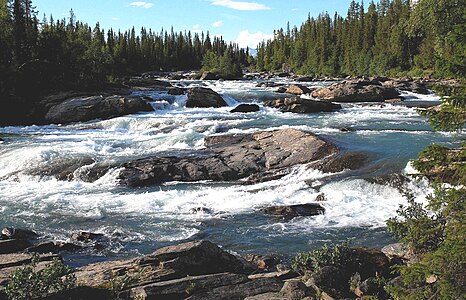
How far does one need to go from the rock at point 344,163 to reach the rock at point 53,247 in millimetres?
10350

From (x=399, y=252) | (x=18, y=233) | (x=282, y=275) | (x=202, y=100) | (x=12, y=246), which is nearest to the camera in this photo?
(x=282, y=275)

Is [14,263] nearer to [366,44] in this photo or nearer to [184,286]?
[184,286]

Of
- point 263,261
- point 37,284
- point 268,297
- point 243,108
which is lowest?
point 263,261

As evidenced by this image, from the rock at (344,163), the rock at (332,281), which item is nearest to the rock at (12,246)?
the rock at (332,281)

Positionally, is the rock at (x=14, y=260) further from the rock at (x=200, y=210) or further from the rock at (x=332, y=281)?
the rock at (x=200, y=210)

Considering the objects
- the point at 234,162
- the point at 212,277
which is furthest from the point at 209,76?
the point at 212,277

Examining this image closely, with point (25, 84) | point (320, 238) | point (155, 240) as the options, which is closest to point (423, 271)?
point (320, 238)

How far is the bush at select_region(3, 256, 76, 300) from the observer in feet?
24.2

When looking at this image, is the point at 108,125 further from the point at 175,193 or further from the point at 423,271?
the point at 423,271

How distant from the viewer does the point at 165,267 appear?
8.93 metres

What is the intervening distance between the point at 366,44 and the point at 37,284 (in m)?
90.7

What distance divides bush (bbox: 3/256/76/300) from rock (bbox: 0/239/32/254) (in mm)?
5073

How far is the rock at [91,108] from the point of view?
34094mm

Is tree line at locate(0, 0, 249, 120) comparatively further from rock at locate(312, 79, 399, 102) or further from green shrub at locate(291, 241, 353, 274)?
green shrub at locate(291, 241, 353, 274)
